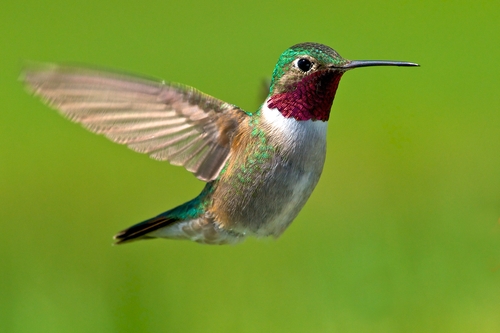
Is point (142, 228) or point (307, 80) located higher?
point (307, 80)

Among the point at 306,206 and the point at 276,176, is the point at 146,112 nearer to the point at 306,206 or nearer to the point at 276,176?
the point at 276,176

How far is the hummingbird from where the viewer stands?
117 inches

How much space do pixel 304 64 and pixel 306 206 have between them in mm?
2924

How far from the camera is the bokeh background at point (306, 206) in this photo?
12.5ft

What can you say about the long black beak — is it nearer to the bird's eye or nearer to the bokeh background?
the bird's eye

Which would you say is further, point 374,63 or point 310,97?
point 310,97

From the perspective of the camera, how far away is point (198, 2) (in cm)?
1321

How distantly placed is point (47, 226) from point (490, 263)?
10.7ft

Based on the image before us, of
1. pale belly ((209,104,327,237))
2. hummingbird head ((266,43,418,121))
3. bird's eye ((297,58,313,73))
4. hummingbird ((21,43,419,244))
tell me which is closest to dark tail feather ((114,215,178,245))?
hummingbird ((21,43,419,244))

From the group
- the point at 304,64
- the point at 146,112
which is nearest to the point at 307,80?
→ the point at 304,64

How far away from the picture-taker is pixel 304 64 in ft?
10.0

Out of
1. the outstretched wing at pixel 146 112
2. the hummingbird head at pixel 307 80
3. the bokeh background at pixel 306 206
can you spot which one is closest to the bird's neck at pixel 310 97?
the hummingbird head at pixel 307 80

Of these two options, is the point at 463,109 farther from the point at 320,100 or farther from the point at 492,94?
the point at 320,100

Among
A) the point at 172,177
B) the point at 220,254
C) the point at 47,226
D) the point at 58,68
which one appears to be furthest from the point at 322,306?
the point at 172,177
